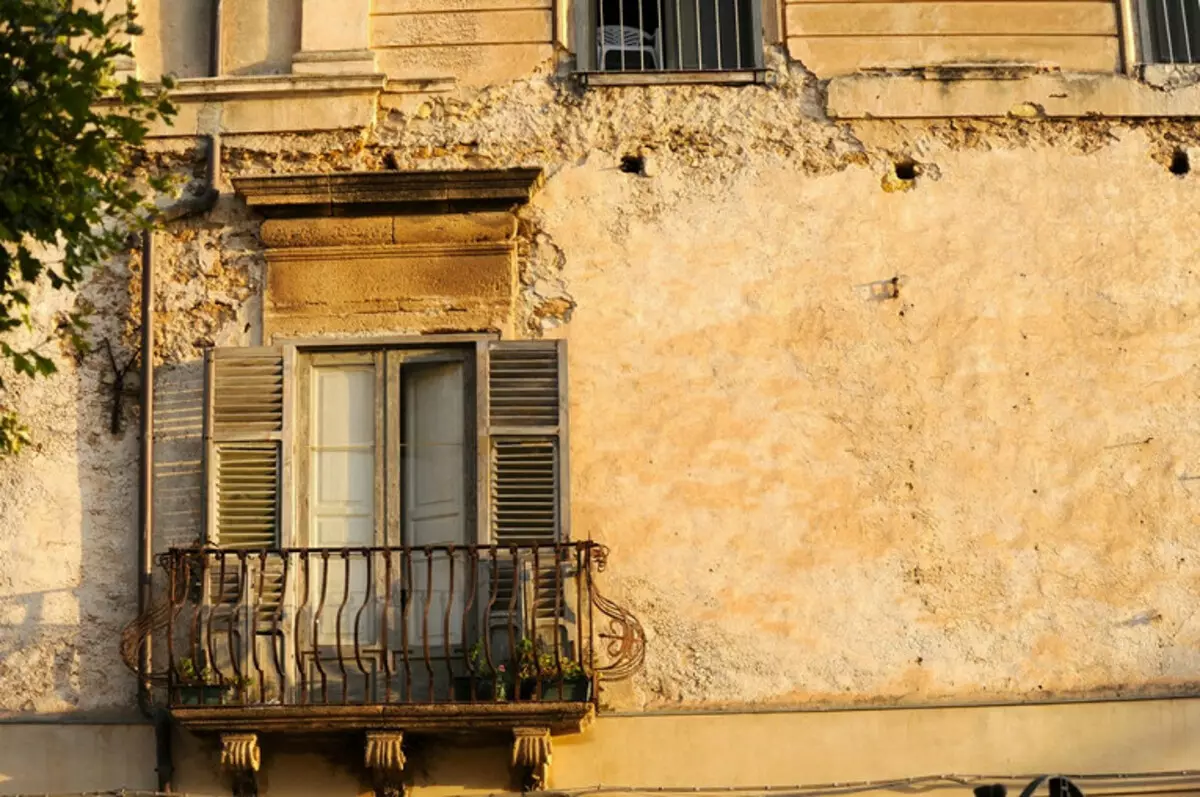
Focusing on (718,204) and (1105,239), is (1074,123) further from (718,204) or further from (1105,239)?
(718,204)

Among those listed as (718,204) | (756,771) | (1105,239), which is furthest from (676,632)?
(1105,239)

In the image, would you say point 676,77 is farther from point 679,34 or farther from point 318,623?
point 318,623

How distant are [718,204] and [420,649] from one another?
2475mm

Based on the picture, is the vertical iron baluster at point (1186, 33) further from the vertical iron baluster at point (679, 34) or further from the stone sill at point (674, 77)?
the vertical iron baluster at point (679, 34)

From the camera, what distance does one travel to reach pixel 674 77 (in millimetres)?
10734

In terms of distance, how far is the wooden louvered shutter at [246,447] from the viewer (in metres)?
10.1

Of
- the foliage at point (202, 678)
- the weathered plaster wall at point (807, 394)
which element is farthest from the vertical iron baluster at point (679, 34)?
the foliage at point (202, 678)

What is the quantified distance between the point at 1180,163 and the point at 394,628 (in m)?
4.25

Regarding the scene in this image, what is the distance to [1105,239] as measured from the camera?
10523mm

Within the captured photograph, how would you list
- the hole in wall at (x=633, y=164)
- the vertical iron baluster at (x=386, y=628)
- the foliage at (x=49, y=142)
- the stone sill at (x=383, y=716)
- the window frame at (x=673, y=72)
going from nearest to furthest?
the foliage at (x=49, y=142) < the stone sill at (x=383, y=716) < the vertical iron baluster at (x=386, y=628) < the hole in wall at (x=633, y=164) < the window frame at (x=673, y=72)

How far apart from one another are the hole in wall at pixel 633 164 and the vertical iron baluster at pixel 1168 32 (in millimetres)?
2591

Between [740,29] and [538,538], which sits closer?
[538,538]

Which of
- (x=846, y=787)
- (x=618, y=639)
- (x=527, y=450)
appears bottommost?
(x=846, y=787)

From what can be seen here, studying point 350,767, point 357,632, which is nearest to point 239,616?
point 357,632
